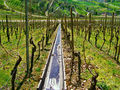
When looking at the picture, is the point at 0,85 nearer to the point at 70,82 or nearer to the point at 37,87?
the point at 37,87

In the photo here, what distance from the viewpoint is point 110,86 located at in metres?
9.54

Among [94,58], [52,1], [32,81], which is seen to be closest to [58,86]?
[32,81]

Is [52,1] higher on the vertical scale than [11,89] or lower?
higher

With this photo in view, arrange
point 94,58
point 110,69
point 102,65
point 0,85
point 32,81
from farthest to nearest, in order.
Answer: point 94,58, point 102,65, point 110,69, point 32,81, point 0,85

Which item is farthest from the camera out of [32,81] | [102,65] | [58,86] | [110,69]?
[102,65]

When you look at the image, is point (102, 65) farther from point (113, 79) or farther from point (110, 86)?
point (110, 86)

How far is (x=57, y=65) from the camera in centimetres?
1627

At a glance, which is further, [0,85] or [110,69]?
[110,69]

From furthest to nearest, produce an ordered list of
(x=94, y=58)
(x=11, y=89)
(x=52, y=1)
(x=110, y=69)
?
(x=52, y=1) → (x=94, y=58) → (x=110, y=69) → (x=11, y=89)

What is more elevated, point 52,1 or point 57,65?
point 52,1

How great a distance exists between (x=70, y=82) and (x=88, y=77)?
1443 millimetres

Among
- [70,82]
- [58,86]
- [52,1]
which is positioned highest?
[52,1]

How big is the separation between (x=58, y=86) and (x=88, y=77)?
8.35 ft

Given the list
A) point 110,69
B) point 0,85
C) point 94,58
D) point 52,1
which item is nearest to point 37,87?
point 0,85
